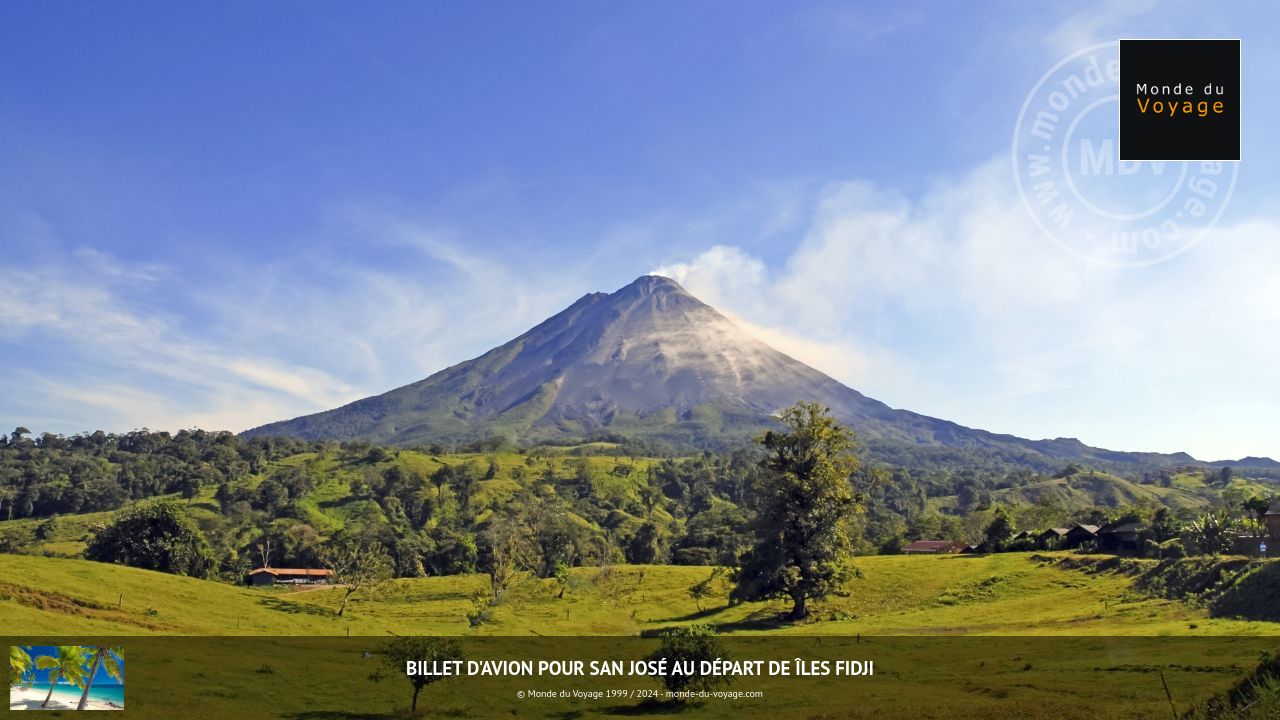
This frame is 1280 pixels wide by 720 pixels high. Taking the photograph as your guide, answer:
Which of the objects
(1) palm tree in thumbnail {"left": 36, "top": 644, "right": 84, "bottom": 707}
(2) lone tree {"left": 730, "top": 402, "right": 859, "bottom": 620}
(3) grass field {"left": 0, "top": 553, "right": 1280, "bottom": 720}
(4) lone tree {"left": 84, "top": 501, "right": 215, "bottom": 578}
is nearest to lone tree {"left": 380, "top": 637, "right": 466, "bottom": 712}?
(3) grass field {"left": 0, "top": 553, "right": 1280, "bottom": 720}

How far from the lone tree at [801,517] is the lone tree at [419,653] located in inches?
1417

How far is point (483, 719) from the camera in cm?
3303

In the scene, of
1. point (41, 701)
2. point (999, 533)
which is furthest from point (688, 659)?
point (999, 533)

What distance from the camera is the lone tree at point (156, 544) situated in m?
87.4

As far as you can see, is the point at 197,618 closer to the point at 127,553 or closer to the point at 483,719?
the point at 483,719

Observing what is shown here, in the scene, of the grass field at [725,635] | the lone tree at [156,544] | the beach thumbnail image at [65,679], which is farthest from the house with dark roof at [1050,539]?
the lone tree at [156,544]

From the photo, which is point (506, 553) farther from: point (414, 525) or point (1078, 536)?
point (414, 525)

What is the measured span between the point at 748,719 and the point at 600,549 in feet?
379

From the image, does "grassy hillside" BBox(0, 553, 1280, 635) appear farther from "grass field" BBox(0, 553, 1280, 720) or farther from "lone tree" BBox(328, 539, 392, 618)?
"lone tree" BBox(328, 539, 392, 618)

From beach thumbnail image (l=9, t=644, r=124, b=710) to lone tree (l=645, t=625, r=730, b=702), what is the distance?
74.0ft

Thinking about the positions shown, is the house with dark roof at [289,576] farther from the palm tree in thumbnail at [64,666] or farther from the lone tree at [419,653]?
the lone tree at [419,653]

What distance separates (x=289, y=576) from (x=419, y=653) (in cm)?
9813

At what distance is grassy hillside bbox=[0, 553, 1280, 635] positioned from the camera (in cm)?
5078

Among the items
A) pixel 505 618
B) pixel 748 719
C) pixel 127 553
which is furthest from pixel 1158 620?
pixel 127 553
